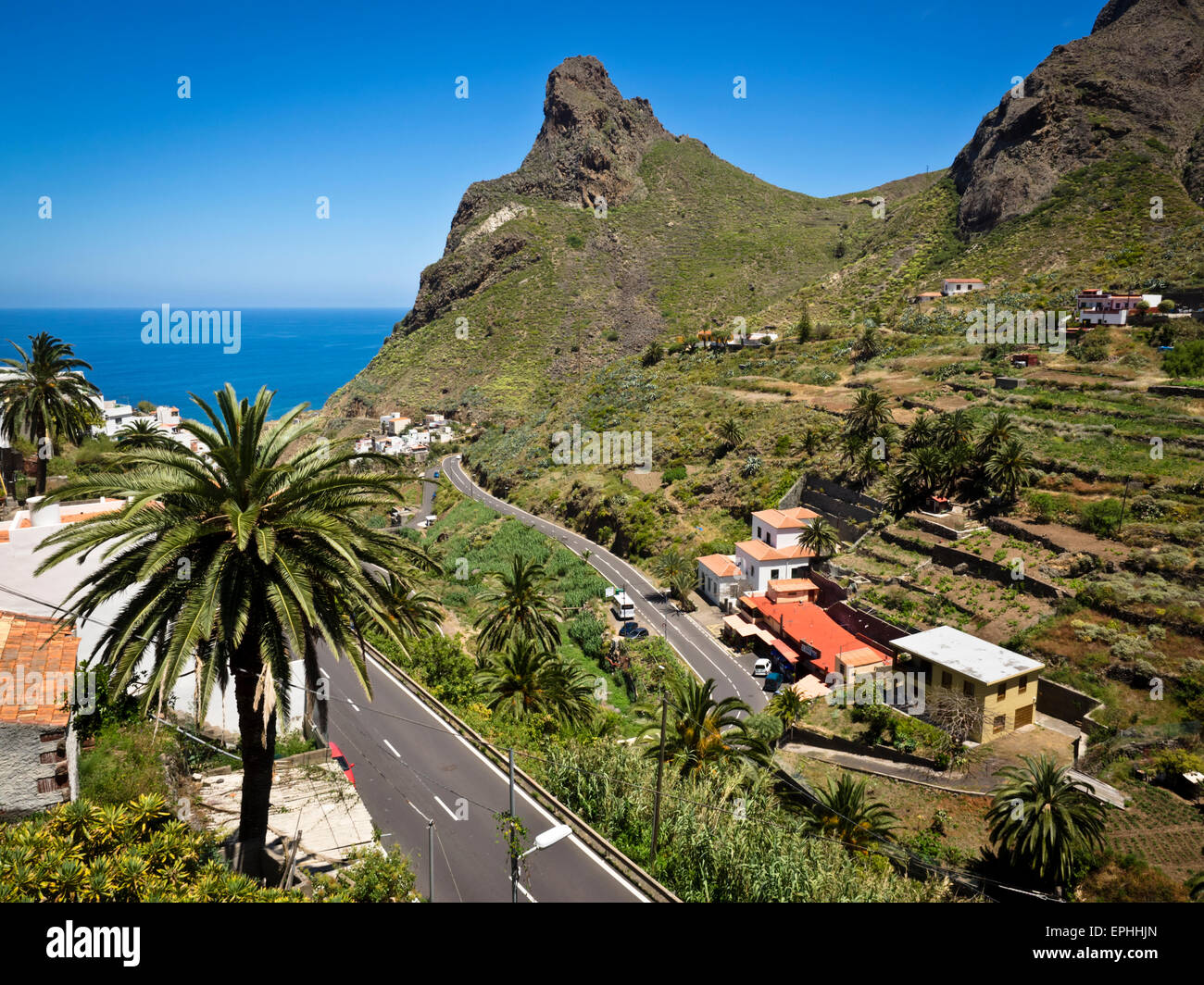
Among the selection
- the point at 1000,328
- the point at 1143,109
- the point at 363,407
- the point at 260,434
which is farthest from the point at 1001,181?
the point at 260,434

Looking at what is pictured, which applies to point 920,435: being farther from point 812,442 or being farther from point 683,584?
point 683,584

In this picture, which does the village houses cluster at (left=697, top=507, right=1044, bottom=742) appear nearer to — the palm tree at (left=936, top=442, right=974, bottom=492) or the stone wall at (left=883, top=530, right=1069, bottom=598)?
the stone wall at (left=883, top=530, right=1069, bottom=598)

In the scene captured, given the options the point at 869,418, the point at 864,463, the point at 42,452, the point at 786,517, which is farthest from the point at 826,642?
the point at 42,452

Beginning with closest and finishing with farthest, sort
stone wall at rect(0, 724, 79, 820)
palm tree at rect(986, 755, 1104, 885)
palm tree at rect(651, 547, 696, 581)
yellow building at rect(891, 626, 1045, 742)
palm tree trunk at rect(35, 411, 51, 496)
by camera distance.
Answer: stone wall at rect(0, 724, 79, 820)
palm tree at rect(986, 755, 1104, 885)
yellow building at rect(891, 626, 1045, 742)
palm tree trunk at rect(35, 411, 51, 496)
palm tree at rect(651, 547, 696, 581)

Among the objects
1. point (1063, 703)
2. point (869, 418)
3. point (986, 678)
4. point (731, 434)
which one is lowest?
point (1063, 703)

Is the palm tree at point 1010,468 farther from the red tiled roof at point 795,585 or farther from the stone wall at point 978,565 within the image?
the red tiled roof at point 795,585

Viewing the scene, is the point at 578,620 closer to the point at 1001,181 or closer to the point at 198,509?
the point at 198,509

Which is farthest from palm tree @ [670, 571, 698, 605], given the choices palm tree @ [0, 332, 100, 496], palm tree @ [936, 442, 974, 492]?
palm tree @ [0, 332, 100, 496]
